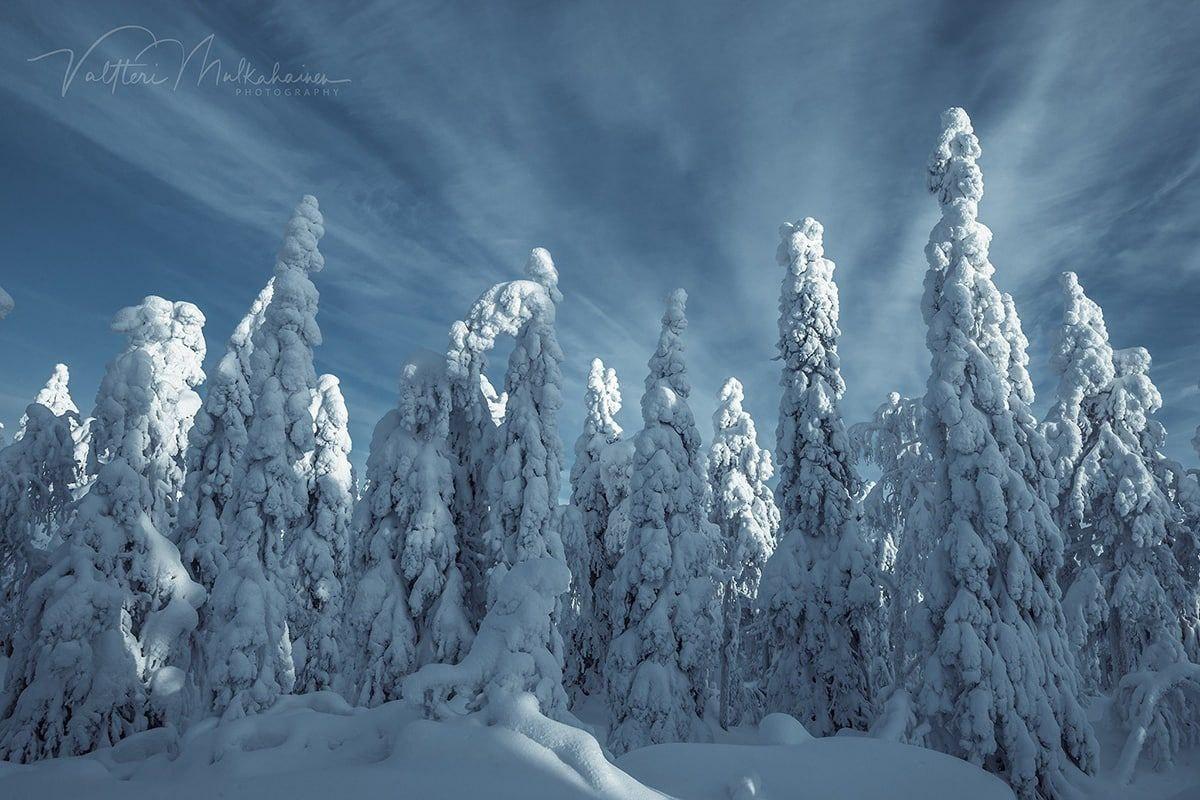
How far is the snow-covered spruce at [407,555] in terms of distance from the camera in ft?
46.7

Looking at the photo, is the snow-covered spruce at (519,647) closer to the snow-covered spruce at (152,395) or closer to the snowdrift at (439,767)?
the snowdrift at (439,767)

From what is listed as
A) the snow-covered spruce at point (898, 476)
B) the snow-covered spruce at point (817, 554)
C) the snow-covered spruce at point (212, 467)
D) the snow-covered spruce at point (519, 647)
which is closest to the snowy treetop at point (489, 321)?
the snow-covered spruce at point (212, 467)

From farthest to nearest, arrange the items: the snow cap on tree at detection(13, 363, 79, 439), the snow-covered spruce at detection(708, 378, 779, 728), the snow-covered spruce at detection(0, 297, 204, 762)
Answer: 1. the snow cap on tree at detection(13, 363, 79, 439)
2. the snow-covered spruce at detection(708, 378, 779, 728)
3. the snow-covered spruce at detection(0, 297, 204, 762)

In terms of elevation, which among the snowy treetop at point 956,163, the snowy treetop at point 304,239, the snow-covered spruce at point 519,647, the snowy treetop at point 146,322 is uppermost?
the snowy treetop at point 956,163

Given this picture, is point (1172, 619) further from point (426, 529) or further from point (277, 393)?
point (277, 393)

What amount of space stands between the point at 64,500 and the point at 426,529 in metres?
9.46

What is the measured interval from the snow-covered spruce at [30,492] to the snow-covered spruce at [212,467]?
2702 millimetres

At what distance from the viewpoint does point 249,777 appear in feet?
15.8

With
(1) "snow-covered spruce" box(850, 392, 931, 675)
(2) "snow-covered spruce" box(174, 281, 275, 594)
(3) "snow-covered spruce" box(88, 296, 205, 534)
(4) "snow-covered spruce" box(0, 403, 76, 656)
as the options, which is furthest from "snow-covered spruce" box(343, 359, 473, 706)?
(1) "snow-covered spruce" box(850, 392, 931, 675)

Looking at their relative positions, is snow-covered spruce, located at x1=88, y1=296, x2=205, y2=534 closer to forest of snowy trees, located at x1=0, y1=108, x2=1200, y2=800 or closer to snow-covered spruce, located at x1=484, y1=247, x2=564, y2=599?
forest of snowy trees, located at x1=0, y1=108, x2=1200, y2=800

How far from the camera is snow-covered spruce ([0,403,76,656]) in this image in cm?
1465

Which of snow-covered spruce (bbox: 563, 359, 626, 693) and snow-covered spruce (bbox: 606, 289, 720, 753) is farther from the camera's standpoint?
snow-covered spruce (bbox: 563, 359, 626, 693)

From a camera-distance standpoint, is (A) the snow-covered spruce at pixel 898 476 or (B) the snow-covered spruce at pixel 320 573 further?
(A) the snow-covered spruce at pixel 898 476

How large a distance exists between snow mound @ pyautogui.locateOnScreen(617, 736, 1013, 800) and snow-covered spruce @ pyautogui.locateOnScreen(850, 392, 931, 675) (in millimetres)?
18191
